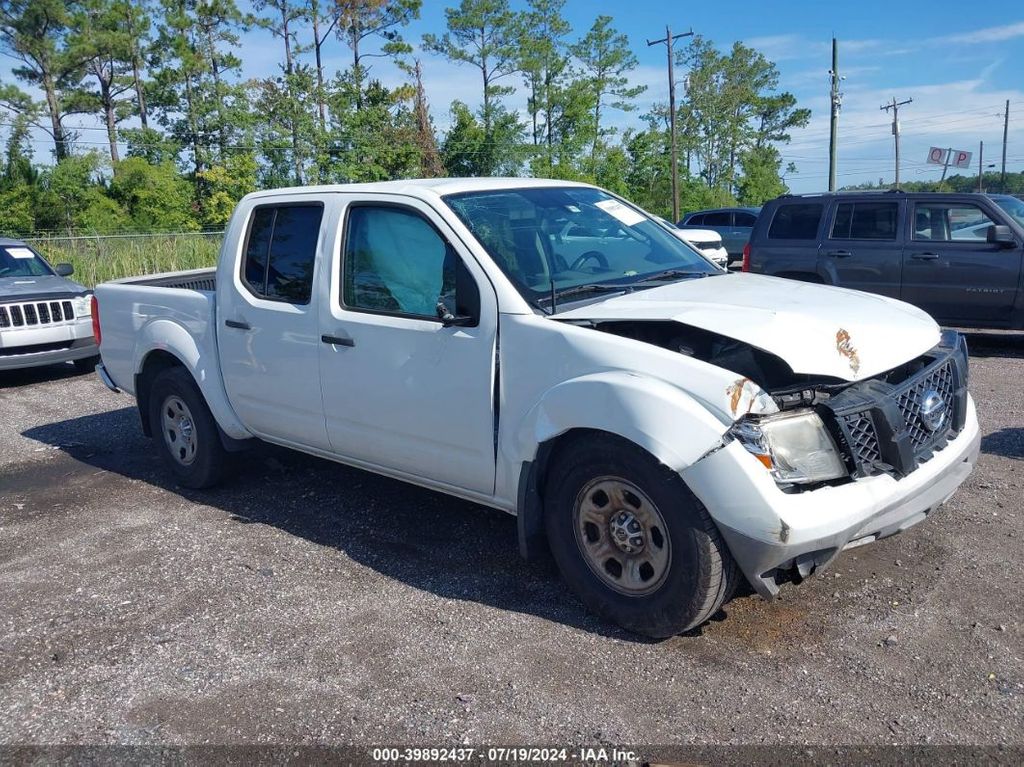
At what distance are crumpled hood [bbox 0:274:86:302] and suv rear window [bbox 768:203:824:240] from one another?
844cm

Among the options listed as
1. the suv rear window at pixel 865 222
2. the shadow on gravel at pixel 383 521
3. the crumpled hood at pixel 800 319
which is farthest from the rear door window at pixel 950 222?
the shadow on gravel at pixel 383 521

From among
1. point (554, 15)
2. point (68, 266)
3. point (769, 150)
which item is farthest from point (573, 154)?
point (68, 266)

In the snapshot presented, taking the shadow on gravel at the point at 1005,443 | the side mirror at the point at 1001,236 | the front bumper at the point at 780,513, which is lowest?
the shadow on gravel at the point at 1005,443

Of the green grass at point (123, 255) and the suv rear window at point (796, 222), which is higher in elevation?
the suv rear window at point (796, 222)

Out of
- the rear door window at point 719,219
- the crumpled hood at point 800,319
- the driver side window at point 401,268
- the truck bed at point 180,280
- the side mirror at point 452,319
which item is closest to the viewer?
the crumpled hood at point 800,319

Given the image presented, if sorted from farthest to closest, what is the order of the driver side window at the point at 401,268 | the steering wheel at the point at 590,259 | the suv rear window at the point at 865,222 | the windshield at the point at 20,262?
the windshield at the point at 20,262 < the suv rear window at the point at 865,222 < the steering wheel at the point at 590,259 < the driver side window at the point at 401,268

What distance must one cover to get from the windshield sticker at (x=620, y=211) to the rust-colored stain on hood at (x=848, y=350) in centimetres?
167

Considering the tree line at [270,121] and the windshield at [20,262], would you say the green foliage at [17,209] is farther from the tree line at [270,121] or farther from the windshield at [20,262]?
the windshield at [20,262]

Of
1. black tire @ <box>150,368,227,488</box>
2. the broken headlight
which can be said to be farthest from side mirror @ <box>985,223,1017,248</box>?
black tire @ <box>150,368,227,488</box>

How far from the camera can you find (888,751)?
2.90 metres

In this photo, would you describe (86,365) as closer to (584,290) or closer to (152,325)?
(152,325)

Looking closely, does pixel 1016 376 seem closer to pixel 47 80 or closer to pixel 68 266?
pixel 68 266

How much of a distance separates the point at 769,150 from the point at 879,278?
49.6 m

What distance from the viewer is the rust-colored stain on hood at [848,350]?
11.4 feet
